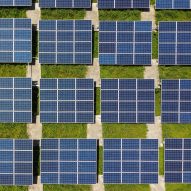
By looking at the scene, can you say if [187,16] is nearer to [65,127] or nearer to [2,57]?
[65,127]

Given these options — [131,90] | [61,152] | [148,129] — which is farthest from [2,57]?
[148,129]

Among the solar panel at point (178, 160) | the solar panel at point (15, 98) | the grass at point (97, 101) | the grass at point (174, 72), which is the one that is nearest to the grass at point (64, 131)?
the grass at point (97, 101)

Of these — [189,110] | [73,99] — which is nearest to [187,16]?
[189,110]

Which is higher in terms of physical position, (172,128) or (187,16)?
(187,16)

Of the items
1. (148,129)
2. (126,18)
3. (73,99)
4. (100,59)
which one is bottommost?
(148,129)

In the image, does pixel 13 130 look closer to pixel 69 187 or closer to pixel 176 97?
pixel 69 187

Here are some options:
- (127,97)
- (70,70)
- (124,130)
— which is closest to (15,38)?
(70,70)

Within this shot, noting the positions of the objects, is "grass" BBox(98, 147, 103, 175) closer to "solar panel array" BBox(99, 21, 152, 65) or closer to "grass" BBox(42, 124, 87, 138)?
"grass" BBox(42, 124, 87, 138)
